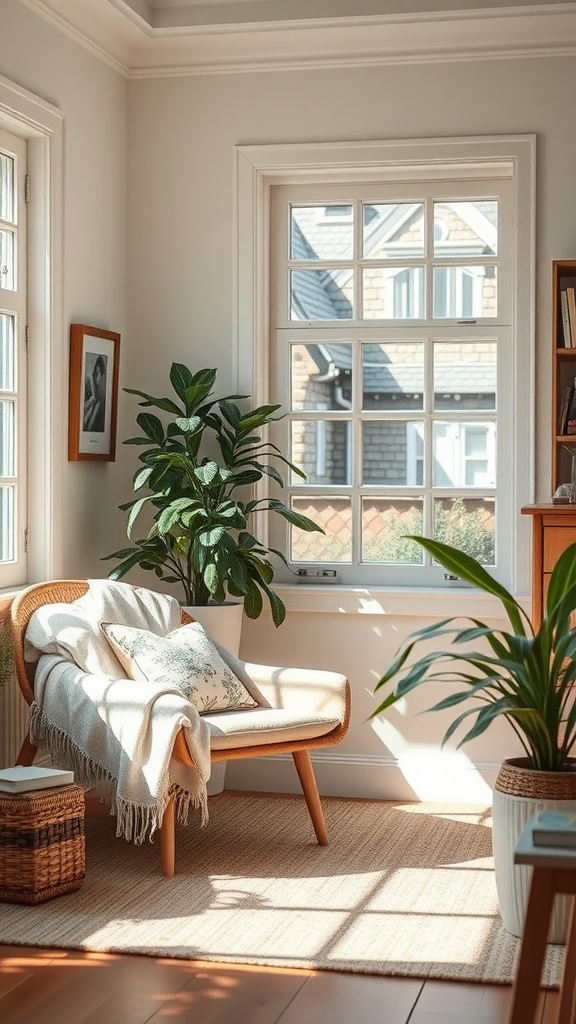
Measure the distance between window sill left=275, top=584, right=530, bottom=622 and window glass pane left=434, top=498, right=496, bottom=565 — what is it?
16 centimetres

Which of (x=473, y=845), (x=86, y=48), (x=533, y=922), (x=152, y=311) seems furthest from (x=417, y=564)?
(x=533, y=922)

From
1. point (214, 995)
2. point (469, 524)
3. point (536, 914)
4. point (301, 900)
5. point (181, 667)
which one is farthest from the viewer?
point (469, 524)

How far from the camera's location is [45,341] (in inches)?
168

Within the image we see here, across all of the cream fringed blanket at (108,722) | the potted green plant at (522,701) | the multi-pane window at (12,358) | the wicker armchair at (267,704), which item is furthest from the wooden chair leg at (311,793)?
the multi-pane window at (12,358)

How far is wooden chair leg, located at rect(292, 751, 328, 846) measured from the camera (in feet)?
13.1

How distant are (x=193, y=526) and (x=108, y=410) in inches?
26.2

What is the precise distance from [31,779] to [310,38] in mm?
2874

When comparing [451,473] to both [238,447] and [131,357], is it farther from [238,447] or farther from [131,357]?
[131,357]

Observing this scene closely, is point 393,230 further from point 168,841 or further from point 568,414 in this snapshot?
point 168,841

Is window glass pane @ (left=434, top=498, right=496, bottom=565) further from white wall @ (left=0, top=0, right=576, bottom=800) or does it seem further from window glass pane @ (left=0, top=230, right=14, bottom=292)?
window glass pane @ (left=0, top=230, right=14, bottom=292)

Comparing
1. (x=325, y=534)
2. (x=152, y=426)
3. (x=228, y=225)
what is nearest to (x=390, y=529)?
(x=325, y=534)

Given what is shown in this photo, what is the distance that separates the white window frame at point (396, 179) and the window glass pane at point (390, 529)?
0.60 feet

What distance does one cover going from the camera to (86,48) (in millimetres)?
4500

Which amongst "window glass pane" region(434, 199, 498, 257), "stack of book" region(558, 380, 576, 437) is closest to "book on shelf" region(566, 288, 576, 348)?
"stack of book" region(558, 380, 576, 437)
